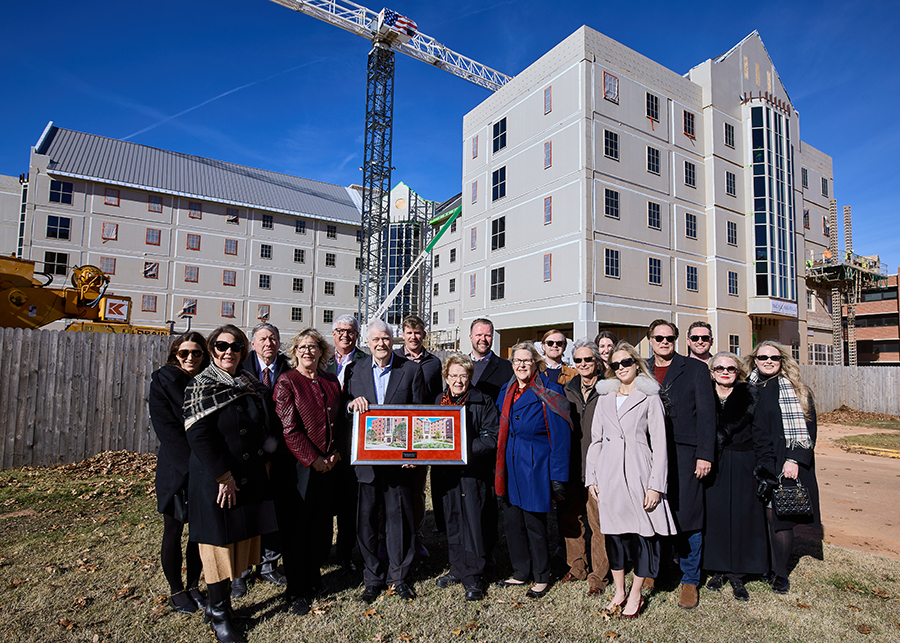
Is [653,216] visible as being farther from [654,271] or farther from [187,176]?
[187,176]

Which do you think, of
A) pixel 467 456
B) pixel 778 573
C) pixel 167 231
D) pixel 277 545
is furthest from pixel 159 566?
pixel 167 231

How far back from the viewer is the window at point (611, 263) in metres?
23.8

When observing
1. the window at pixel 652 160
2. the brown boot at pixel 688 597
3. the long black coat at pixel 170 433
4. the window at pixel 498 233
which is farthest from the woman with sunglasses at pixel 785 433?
the window at pixel 652 160

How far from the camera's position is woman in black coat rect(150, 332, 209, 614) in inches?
158

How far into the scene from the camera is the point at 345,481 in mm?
5219

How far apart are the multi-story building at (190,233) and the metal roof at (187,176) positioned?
9 cm

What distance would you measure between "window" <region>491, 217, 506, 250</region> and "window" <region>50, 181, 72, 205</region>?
95.6 feet

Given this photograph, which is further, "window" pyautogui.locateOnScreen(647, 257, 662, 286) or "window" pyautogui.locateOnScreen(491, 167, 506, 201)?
"window" pyautogui.locateOnScreen(491, 167, 506, 201)

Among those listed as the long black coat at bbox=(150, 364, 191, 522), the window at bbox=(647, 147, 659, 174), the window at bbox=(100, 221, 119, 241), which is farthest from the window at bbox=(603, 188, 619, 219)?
the window at bbox=(100, 221, 119, 241)

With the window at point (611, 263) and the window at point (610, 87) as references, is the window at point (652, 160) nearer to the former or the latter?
the window at point (610, 87)

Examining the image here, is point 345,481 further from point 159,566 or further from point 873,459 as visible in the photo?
point 873,459

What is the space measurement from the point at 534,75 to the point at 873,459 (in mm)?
22190

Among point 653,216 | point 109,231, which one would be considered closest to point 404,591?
point 653,216

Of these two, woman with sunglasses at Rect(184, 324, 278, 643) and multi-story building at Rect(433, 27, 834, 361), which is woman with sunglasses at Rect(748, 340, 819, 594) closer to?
woman with sunglasses at Rect(184, 324, 278, 643)
